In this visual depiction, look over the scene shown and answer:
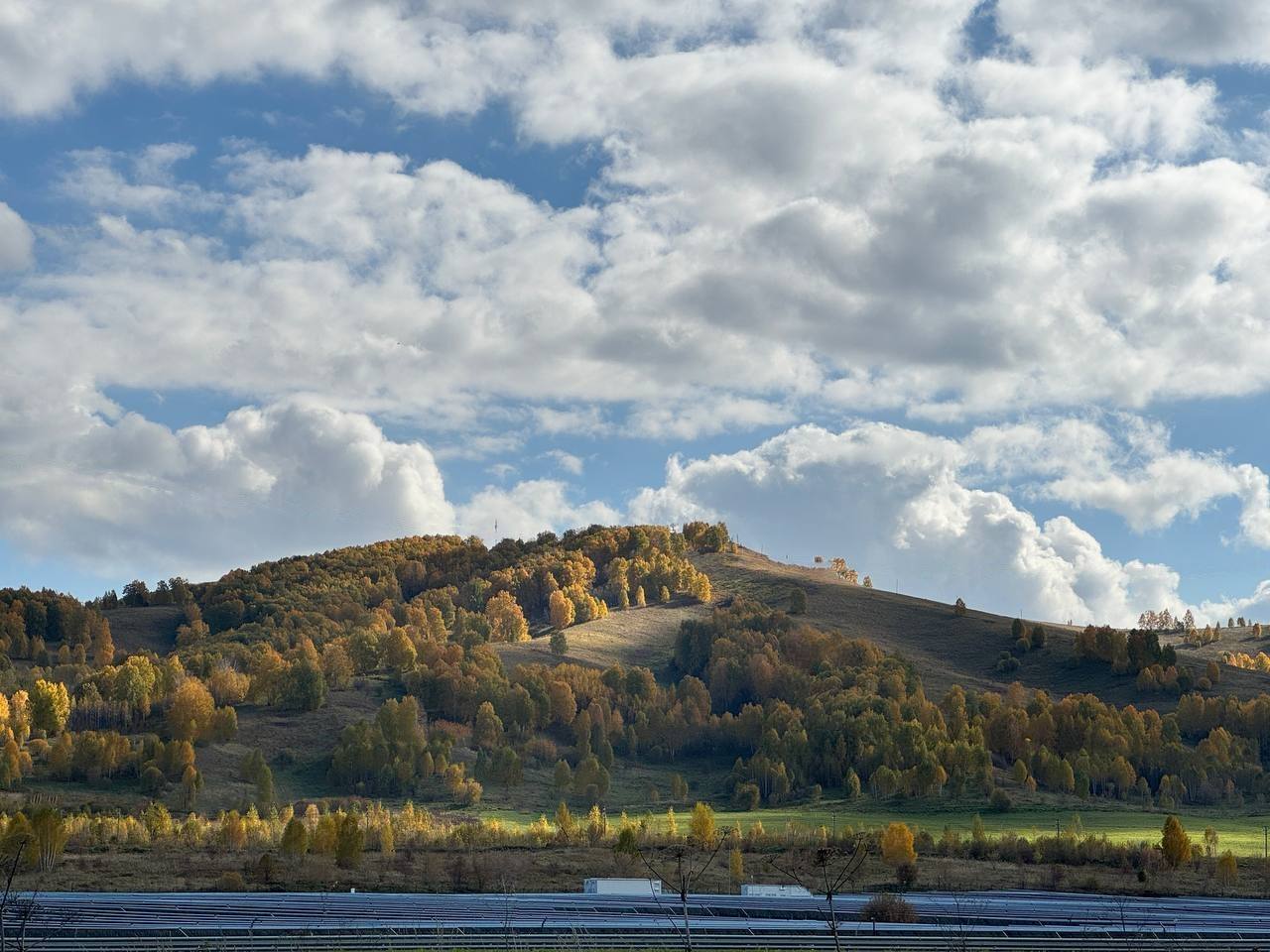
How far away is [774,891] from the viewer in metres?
111

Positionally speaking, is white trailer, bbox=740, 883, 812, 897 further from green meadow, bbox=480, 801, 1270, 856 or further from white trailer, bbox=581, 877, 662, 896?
green meadow, bbox=480, 801, 1270, 856

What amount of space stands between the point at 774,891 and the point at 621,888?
11.9 metres

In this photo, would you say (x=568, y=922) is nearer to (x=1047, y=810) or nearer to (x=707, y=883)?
(x=707, y=883)

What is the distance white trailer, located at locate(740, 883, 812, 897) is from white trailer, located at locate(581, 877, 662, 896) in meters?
6.82

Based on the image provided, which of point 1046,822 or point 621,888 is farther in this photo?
point 1046,822

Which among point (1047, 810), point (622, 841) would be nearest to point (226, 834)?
point (622, 841)

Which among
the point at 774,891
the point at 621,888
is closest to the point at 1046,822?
the point at 774,891

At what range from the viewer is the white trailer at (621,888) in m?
108

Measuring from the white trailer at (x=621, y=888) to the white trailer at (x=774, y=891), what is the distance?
682 cm

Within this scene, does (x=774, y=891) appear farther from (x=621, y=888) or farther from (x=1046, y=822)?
(x=1046, y=822)

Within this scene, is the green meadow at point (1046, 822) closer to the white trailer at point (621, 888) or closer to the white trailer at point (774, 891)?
the white trailer at point (774, 891)

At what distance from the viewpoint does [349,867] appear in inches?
4941

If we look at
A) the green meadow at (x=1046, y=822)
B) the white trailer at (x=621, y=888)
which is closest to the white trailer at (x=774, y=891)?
the white trailer at (x=621, y=888)

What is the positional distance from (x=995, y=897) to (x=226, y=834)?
8406cm
